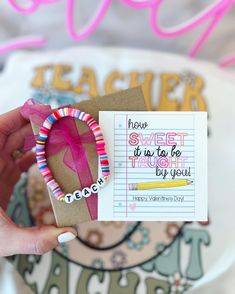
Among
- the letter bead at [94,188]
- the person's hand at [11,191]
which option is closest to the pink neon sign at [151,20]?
the person's hand at [11,191]

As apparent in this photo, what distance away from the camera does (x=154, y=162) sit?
494 millimetres

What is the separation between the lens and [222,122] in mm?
725

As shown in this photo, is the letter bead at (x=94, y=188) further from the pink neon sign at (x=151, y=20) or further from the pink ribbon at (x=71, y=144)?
the pink neon sign at (x=151, y=20)

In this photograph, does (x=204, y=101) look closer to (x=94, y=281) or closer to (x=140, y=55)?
(x=140, y=55)

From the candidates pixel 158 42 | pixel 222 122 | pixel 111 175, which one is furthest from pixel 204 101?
pixel 111 175

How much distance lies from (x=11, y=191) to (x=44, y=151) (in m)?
0.23

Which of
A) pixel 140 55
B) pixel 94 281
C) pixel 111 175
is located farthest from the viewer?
pixel 140 55

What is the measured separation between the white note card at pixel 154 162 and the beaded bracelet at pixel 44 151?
0.03 feet

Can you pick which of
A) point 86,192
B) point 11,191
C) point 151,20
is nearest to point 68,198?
point 86,192

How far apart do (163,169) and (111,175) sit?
0.06m

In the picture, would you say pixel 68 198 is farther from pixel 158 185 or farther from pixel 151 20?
pixel 151 20

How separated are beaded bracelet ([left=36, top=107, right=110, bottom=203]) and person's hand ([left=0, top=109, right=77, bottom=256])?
0.04m

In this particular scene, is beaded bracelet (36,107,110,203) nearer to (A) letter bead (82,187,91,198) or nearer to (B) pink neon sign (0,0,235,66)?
(A) letter bead (82,187,91,198)

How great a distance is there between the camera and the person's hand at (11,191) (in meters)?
0.51
